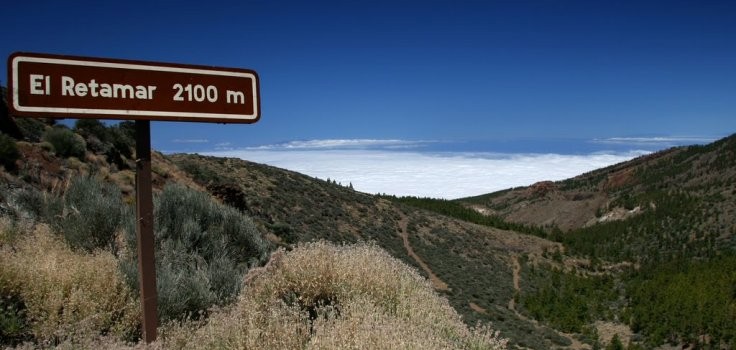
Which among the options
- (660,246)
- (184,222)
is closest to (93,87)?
(184,222)

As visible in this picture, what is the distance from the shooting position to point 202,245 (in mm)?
7668

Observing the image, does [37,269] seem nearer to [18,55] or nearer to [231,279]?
[231,279]

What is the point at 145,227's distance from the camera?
3.96m

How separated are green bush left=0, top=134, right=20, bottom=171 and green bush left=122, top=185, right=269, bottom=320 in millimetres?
5535

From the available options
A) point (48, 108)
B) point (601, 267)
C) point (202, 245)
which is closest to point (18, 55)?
point (48, 108)

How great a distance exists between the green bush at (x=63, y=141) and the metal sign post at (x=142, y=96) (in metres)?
12.9

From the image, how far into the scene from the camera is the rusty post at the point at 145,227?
13.0 ft

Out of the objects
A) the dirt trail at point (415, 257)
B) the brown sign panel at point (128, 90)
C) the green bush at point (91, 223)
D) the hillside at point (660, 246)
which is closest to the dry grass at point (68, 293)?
the green bush at point (91, 223)

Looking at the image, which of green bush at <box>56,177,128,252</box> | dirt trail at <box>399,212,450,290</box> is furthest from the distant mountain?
green bush at <box>56,177,128,252</box>

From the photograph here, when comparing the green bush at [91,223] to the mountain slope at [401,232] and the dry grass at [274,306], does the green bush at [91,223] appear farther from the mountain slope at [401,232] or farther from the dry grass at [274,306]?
the mountain slope at [401,232]

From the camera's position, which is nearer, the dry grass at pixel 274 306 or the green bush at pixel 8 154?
the dry grass at pixel 274 306

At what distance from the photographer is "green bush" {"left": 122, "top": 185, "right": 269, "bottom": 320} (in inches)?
210

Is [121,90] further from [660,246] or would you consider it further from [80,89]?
[660,246]

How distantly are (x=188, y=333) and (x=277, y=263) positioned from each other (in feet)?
5.31
